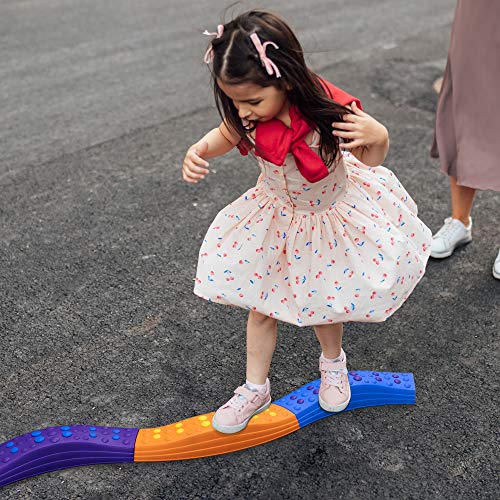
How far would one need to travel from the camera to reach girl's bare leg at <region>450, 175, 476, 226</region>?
3498mm

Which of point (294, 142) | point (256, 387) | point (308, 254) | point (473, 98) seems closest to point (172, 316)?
point (256, 387)

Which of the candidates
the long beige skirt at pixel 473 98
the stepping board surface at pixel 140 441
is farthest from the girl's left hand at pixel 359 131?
the long beige skirt at pixel 473 98

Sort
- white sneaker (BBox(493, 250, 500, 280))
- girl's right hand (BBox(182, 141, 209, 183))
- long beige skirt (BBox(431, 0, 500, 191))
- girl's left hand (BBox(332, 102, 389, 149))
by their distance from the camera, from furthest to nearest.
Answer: white sneaker (BBox(493, 250, 500, 280)), long beige skirt (BBox(431, 0, 500, 191)), girl's right hand (BBox(182, 141, 209, 183)), girl's left hand (BBox(332, 102, 389, 149))

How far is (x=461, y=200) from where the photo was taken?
11.6ft

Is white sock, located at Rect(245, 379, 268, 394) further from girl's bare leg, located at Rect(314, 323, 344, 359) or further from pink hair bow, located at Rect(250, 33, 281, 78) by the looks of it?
pink hair bow, located at Rect(250, 33, 281, 78)

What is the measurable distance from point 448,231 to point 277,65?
1.75m

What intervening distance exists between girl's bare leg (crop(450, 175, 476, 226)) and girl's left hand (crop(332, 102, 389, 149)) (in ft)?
4.77

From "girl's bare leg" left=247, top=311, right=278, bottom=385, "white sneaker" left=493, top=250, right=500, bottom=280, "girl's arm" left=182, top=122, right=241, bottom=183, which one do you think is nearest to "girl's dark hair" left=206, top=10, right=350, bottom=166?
"girl's arm" left=182, top=122, right=241, bottom=183

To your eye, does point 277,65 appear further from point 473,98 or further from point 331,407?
point 473,98

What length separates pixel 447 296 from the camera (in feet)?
10.7

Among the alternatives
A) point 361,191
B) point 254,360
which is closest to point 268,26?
point 361,191

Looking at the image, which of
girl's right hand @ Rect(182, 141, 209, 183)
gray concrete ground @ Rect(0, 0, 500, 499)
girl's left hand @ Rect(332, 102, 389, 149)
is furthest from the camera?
gray concrete ground @ Rect(0, 0, 500, 499)

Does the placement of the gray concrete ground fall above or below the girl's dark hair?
below

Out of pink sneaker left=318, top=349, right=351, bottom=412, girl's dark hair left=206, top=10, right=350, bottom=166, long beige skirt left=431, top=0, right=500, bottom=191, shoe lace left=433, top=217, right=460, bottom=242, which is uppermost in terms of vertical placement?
girl's dark hair left=206, top=10, right=350, bottom=166
